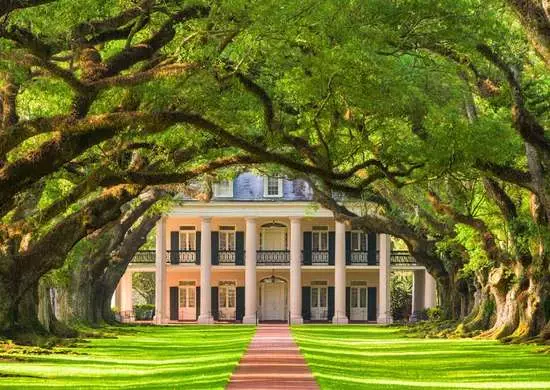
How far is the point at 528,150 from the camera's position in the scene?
103 feet

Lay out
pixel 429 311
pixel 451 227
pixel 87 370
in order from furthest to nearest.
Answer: pixel 429 311 → pixel 451 227 → pixel 87 370

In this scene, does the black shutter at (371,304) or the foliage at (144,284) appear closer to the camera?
the black shutter at (371,304)

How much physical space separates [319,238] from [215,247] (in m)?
6.53

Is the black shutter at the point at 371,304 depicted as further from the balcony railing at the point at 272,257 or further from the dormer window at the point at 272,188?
the dormer window at the point at 272,188

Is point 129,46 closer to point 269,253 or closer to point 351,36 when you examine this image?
point 351,36

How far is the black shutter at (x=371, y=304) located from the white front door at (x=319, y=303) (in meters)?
2.71

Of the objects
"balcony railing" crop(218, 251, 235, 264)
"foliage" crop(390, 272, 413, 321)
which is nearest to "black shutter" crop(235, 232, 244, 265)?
"balcony railing" crop(218, 251, 235, 264)

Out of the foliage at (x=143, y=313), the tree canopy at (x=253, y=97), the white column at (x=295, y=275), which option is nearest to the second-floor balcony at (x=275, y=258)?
the white column at (x=295, y=275)

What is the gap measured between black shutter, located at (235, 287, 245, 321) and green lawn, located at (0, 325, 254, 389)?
37908 millimetres

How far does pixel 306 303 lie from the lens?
281ft

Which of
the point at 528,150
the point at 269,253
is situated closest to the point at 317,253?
the point at 269,253

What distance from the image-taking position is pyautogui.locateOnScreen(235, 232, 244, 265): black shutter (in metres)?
85.8

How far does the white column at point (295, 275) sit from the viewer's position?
270 ft

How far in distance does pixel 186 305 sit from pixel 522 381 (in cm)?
6199
